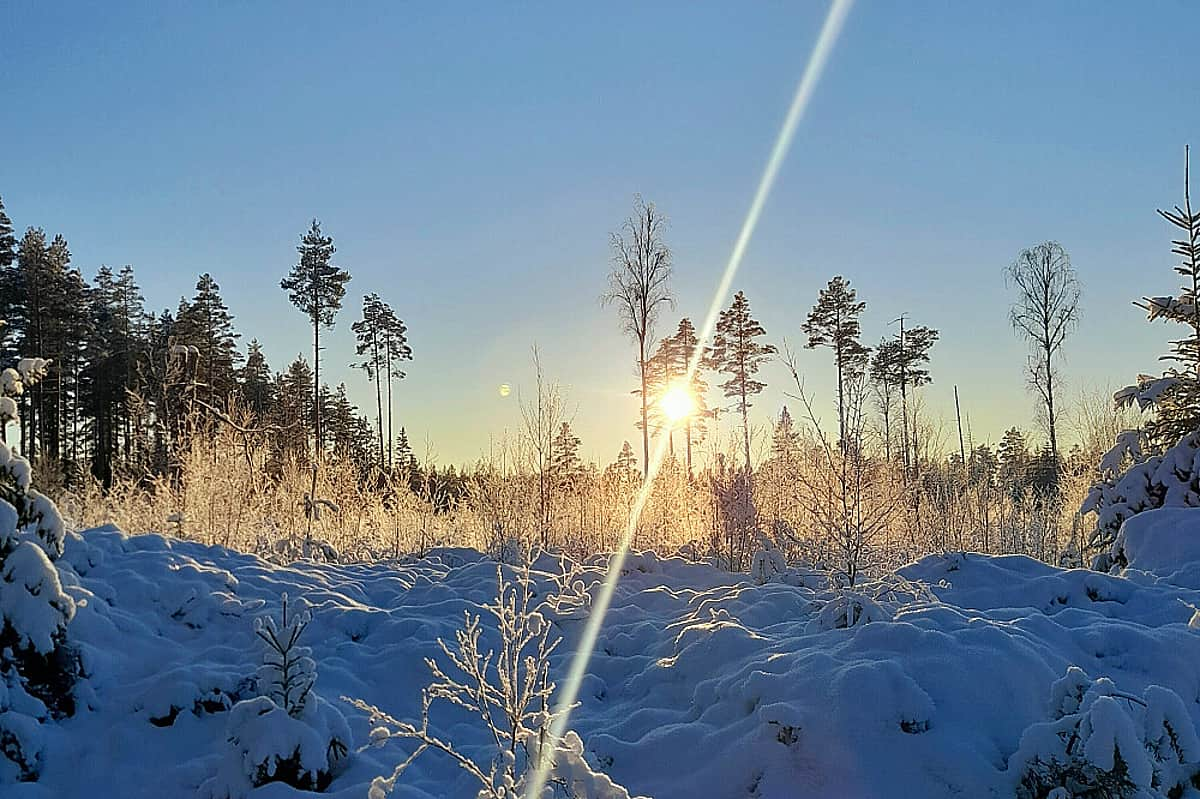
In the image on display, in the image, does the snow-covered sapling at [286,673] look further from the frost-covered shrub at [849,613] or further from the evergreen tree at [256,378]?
the evergreen tree at [256,378]

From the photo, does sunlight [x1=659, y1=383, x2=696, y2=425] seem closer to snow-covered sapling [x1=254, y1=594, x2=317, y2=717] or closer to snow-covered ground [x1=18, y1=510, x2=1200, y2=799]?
snow-covered ground [x1=18, y1=510, x2=1200, y2=799]

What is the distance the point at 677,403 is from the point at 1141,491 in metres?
19.4

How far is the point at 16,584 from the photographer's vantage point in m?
3.95

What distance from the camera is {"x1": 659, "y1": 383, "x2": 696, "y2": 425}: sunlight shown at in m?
25.8

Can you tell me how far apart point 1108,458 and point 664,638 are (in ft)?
19.8

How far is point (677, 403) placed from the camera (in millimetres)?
27016

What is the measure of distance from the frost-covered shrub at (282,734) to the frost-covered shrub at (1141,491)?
23.7ft

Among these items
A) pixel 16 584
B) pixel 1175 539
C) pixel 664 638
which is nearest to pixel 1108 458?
pixel 1175 539

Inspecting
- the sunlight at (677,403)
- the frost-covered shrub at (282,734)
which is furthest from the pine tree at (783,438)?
the sunlight at (677,403)

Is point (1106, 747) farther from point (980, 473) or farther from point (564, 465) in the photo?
point (980, 473)

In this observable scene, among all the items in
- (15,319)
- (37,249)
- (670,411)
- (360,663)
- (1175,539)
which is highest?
(37,249)

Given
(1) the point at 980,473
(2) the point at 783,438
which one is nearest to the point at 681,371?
(1) the point at 980,473

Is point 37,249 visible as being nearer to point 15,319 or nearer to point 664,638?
point 15,319

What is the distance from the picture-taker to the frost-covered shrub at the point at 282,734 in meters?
3.39
